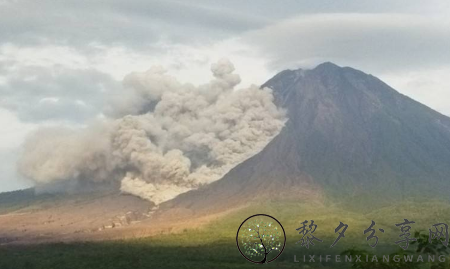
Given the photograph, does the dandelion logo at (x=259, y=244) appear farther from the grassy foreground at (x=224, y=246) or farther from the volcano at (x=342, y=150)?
the volcano at (x=342, y=150)

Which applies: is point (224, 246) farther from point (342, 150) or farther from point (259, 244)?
point (342, 150)

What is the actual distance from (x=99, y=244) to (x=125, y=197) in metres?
28.8

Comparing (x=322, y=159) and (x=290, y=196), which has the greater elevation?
(x=322, y=159)

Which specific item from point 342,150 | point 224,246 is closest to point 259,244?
point 224,246

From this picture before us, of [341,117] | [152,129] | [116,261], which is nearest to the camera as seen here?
[116,261]

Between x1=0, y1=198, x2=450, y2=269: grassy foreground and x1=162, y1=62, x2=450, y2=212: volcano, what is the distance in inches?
317

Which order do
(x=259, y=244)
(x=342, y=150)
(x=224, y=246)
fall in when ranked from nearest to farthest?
(x=259, y=244) < (x=224, y=246) < (x=342, y=150)

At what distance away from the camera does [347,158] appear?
11388cm

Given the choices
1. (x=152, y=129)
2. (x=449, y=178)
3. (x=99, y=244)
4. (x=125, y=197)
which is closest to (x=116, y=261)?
(x=99, y=244)

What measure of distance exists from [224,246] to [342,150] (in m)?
57.1

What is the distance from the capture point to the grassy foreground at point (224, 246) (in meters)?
56.0

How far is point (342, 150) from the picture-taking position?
116312 millimetres

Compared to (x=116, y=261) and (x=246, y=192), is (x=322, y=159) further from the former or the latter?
(x=116, y=261)

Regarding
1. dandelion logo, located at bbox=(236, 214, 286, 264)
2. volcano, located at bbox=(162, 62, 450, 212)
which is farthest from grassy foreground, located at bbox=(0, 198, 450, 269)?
volcano, located at bbox=(162, 62, 450, 212)
